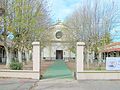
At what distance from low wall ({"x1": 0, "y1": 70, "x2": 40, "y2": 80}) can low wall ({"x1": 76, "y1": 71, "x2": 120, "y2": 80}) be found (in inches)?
118

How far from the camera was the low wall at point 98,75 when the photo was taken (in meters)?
20.7

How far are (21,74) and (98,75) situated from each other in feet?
17.9

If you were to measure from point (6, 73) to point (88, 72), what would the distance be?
19.3 ft

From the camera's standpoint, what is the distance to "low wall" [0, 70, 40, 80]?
20922 mm

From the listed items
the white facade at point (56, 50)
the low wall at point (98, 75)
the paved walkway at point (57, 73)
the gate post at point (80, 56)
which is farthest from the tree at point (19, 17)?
the white facade at point (56, 50)

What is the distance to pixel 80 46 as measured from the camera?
21125mm

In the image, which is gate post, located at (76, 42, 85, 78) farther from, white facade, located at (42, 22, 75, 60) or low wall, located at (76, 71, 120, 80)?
white facade, located at (42, 22, 75, 60)

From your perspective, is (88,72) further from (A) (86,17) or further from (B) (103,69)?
(A) (86,17)

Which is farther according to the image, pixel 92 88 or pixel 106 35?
pixel 106 35

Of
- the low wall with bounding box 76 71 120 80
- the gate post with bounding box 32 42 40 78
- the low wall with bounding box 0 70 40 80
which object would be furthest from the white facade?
the low wall with bounding box 76 71 120 80

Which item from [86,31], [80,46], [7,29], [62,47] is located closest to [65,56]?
[62,47]

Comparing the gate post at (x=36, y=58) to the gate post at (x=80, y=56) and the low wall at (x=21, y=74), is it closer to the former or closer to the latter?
the low wall at (x=21, y=74)

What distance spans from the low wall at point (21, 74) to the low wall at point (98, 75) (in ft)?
9.79

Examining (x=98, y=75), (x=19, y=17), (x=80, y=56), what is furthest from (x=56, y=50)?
(x=98, y=75)
